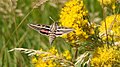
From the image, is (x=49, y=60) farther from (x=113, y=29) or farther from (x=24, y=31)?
(x=24, y=31)

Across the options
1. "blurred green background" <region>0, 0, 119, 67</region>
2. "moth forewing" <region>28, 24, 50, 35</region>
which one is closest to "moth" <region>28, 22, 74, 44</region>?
"moth forewing" <region>28, 24, 50, 35</region>

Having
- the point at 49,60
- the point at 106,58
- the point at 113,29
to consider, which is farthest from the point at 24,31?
the point at 106,58

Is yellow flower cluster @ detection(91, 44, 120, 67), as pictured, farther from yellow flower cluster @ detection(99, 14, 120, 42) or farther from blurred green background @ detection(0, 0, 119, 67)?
blurred green background @ detection(0, 0, 119, 67)

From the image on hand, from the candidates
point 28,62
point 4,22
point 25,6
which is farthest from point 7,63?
point 25,6

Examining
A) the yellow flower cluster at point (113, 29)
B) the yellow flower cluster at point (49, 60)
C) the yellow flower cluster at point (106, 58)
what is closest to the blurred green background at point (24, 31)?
the yellow flower cluster at point (113, 29)

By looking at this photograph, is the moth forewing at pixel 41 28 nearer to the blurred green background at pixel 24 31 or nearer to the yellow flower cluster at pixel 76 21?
the yellow flower cluster at pixel 76 21

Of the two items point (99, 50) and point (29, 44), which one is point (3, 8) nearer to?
point (29, 44)

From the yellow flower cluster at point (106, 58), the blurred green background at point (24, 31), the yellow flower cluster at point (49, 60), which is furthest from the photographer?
the blurred green background at point (24, 31)
